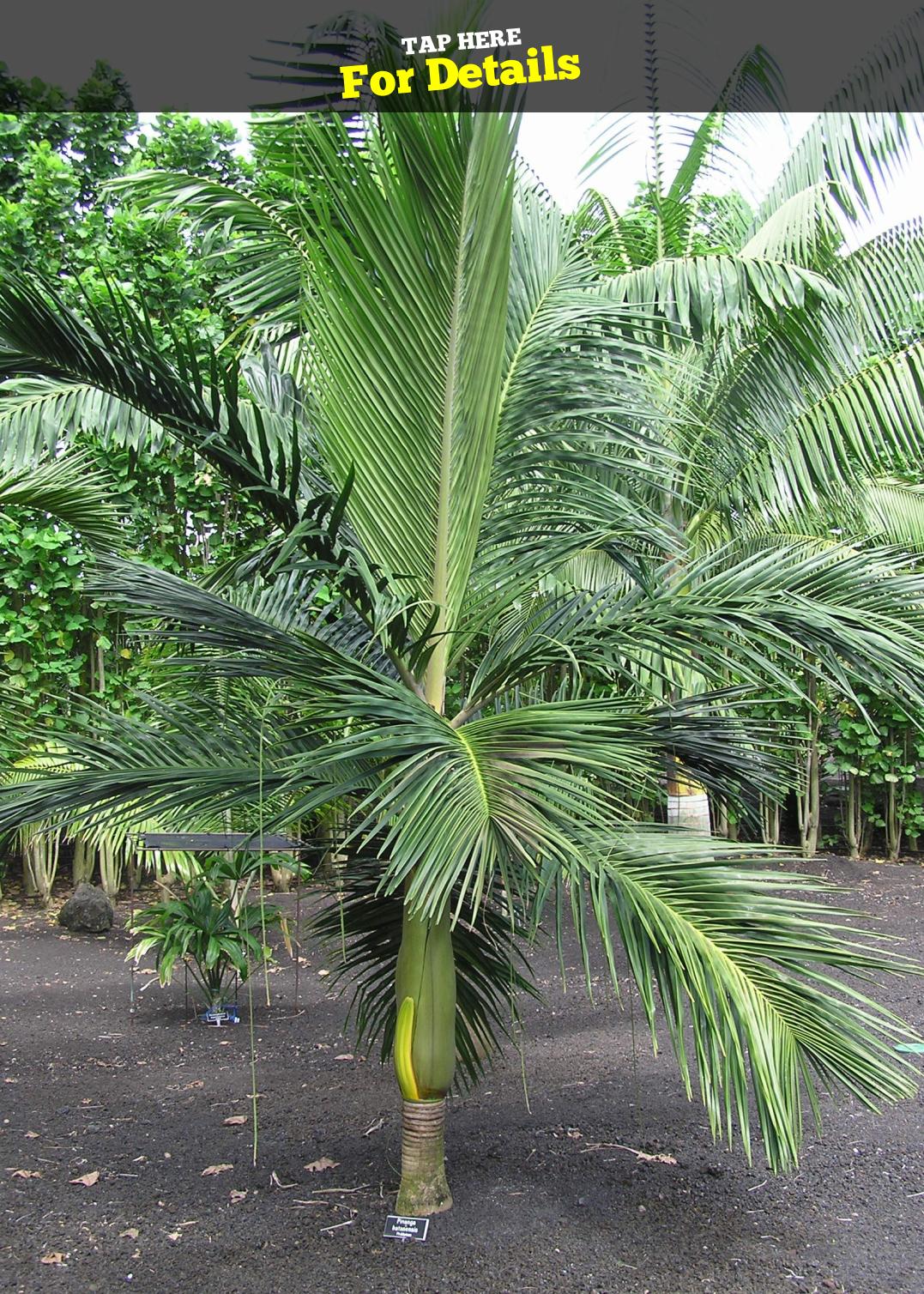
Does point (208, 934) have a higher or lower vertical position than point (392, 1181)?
higher

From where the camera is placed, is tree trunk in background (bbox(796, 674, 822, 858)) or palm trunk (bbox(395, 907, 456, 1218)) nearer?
palm trunk (bbox(395, 907, 456, 1218))

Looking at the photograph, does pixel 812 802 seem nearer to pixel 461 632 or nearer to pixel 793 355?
pixel 793 355

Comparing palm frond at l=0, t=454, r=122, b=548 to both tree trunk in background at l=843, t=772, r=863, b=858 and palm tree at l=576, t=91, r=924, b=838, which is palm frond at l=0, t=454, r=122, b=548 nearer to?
palm tree at l=576, t=91, r=924, b=838

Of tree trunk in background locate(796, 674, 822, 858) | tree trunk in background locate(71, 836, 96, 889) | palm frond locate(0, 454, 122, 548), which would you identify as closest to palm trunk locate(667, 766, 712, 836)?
palm frond locate(0, 454, 122, 548)

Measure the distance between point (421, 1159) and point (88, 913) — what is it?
434 cm

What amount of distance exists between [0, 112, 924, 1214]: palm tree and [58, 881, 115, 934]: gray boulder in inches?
149

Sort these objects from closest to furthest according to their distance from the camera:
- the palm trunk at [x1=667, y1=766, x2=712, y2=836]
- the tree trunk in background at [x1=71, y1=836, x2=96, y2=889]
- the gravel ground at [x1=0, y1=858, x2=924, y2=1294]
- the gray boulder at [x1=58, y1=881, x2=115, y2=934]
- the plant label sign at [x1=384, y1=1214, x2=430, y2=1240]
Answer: the gravel ground at [x1=0, y1=858, x2=924, y2=1294] → the plant label sign at [x1=384, y1=1214, x2=430, y2=1240] → the palm trunk at [x1=667, y1=766, x2=712, y2=836] → the gray boulder at [x1=58, y1=881, x2=115, y2=934] → the tree trunk in background at [x1=71, y1=836, x2=96, y2=889]

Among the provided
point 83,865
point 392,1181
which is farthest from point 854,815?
point 392,1181

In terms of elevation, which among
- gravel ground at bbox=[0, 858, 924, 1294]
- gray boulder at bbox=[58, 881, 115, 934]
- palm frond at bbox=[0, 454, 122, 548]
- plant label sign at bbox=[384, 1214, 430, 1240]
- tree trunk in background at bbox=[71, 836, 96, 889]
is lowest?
gravel ground at bbox=[0, 858, 924, 1294]

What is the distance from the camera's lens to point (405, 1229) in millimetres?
2703

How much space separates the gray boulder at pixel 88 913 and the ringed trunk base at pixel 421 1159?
4.27m

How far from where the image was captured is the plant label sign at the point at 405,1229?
8.85ft

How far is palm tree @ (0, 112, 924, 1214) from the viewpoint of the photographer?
2.24 m

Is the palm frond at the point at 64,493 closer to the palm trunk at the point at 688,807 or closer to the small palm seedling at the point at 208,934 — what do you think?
the small palm seedling at the point at 208,934
